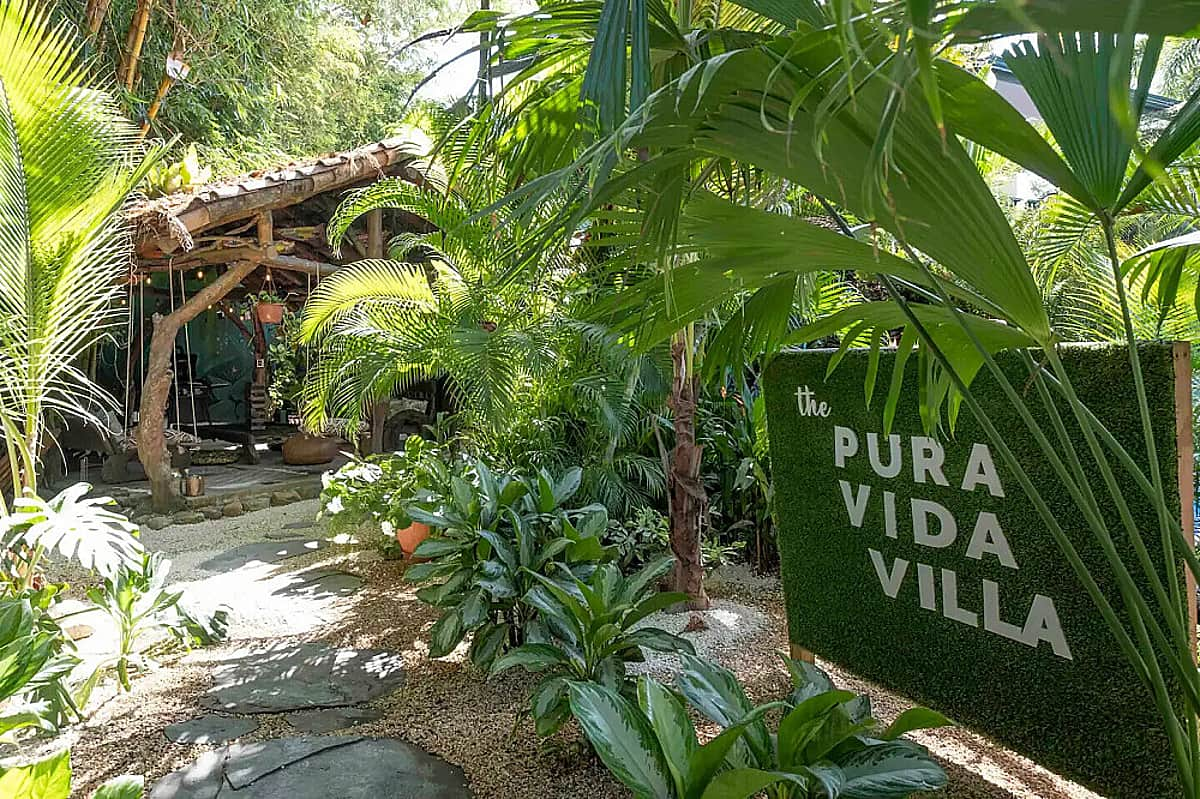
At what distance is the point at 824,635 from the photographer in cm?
256

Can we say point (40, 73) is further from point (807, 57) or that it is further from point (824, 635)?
point (824, 635)

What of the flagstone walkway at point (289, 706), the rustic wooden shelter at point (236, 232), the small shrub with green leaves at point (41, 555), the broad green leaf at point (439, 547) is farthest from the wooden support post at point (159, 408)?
the broad green leaf at point (439, 547)

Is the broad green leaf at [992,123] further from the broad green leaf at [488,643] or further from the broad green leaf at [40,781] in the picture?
the broad green leaf at [488,643]

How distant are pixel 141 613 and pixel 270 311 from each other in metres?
5.13

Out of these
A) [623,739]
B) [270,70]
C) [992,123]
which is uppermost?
[270,70]

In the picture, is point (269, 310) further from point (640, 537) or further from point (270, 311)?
point (640, 537)

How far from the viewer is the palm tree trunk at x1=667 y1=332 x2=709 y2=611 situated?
321 cm

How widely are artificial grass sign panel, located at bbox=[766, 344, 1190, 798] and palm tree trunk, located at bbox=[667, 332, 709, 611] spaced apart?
533 millimetres

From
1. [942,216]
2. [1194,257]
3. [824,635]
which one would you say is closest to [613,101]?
[942,216]

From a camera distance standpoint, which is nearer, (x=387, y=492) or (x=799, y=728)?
(x=799, y=728)

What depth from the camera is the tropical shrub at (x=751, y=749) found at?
55.2 inches

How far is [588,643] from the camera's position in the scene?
223 centimetres

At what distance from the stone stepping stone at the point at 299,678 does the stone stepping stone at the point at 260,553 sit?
5.25 ft

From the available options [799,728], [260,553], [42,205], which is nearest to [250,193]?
[260,553]
